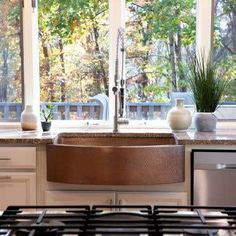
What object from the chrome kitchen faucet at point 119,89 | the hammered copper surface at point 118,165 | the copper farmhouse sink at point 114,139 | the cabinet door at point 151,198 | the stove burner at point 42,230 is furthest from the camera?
the chrome kitchen faucet at point 119,89

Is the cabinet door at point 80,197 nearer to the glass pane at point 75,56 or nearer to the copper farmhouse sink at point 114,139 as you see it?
the copper farmhouse sink at point 114,139

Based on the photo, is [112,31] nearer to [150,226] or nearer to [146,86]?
[146,86]

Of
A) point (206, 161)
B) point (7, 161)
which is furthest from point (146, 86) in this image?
point (7, 161)

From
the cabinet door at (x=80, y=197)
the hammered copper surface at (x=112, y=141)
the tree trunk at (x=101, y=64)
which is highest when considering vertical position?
the tree trunk at (x=101, y=64)

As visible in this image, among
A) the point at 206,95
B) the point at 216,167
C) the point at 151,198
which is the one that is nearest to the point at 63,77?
the point at 206,95

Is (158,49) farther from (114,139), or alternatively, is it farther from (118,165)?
(118,165)

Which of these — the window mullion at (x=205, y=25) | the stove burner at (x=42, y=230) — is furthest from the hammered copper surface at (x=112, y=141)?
the stove burner at (x=42, y=230)

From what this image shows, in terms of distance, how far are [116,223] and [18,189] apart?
5.43ft

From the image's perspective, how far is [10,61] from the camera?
3.17 m

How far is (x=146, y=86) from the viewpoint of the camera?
3189 millimetres

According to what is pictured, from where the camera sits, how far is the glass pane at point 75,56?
3.17 meters

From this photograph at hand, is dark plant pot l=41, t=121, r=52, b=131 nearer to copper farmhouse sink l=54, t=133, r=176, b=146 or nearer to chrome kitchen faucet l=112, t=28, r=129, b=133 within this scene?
copper farmhouse sink l=54, t=133, r=176, b=146

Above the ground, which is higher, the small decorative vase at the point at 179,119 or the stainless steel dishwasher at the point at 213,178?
the small decorative vase at the point at 179,119

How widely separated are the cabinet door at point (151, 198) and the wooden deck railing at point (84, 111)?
92 cm
